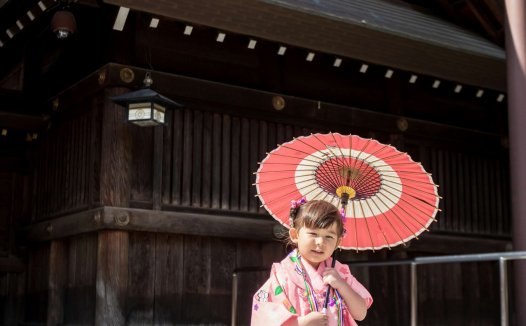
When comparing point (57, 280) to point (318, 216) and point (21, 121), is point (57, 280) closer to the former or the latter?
point (21, 121)

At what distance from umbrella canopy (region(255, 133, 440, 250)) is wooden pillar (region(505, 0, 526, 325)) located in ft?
8.81

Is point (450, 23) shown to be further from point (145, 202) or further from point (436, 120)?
point (145, 202)

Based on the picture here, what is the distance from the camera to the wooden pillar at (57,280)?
27.3 ft

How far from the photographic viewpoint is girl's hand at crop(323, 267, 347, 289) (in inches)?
138

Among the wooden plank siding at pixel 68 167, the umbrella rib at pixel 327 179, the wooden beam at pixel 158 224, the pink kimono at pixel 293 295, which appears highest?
the wooden plank siding at pixel 68 167

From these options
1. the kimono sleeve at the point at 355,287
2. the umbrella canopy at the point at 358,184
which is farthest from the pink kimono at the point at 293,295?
the umbrella canopy at the point at 358,184

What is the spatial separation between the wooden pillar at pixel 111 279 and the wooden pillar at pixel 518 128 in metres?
3.68

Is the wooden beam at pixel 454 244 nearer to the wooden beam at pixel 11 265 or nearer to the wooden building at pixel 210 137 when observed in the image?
the wooden building at pixel 210 137

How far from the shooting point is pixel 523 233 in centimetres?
679

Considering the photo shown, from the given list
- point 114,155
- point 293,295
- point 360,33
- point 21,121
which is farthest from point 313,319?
point 21,121

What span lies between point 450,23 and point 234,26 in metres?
3.78

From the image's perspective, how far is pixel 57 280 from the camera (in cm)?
845

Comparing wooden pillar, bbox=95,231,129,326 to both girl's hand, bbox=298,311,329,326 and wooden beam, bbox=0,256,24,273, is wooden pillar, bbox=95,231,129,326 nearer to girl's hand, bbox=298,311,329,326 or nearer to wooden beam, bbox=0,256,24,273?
wooden beam, bbox=0,256,24,273

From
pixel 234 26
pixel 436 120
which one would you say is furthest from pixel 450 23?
pixel 234 26
